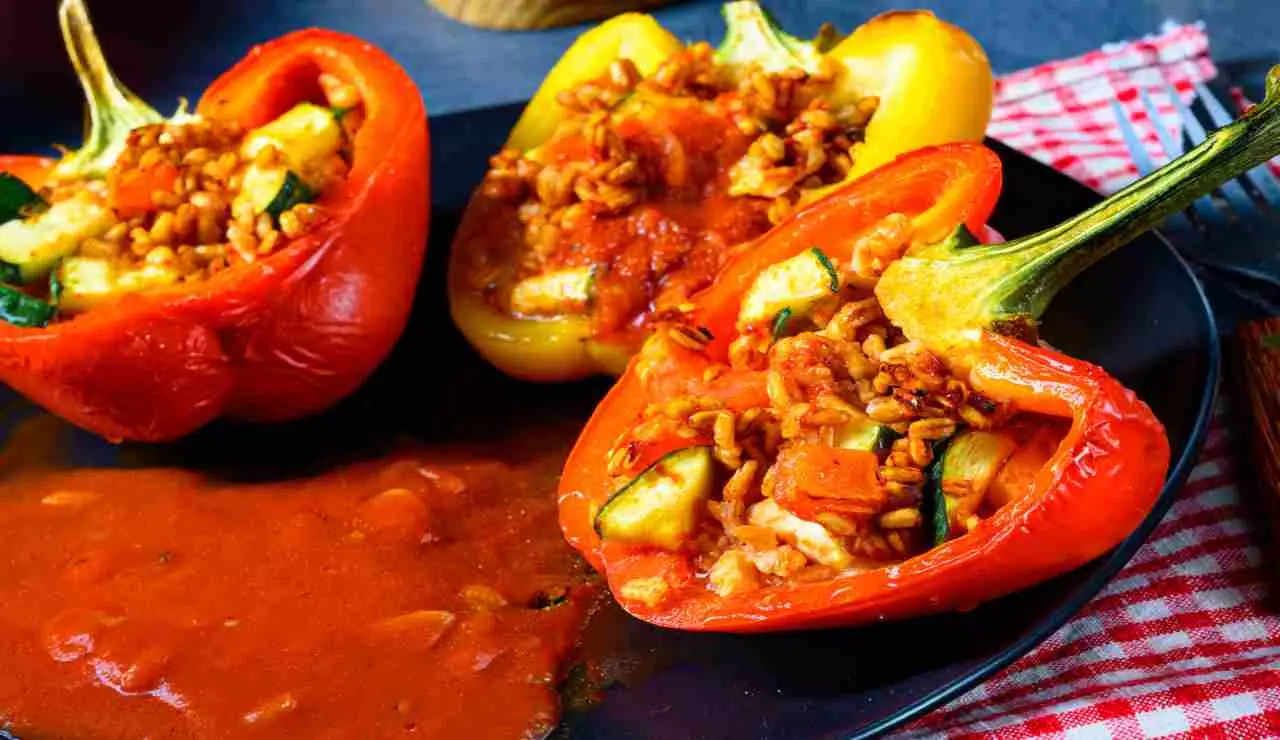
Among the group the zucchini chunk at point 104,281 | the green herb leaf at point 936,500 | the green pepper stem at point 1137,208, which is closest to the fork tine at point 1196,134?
the green pepper stem at point 1137,208

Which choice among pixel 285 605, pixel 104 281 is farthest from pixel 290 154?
pixel 285 605

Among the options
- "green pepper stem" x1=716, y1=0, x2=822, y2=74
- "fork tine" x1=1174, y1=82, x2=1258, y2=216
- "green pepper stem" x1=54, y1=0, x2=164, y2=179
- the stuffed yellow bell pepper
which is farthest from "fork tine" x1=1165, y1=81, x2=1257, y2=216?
"green pepper stem" x1=54, y1=0, x2=164, y2=179

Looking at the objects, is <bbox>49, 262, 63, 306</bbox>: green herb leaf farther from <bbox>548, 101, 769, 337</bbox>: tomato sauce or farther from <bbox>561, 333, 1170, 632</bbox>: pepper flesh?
<bbox>561, 333, 1170, 632</bbox>: pepper flesh

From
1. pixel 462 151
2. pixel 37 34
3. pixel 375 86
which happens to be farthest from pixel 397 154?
pixel 37 34

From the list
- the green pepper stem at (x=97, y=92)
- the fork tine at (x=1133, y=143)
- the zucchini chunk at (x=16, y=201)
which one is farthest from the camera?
the fork tine at (x=1133, y=143)

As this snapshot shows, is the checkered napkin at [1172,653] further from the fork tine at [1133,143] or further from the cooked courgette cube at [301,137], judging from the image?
the cooked courgette cube at [301,137]

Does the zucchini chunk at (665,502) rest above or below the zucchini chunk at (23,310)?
above

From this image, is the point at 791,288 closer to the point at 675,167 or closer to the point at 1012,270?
the point at 1012,270
